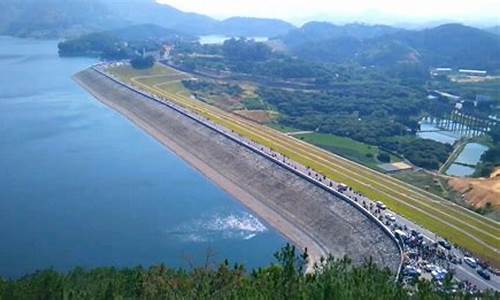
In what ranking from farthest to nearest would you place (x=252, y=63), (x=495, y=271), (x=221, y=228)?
(x=252, y=63) < (x=221, y=228) < (x=495, y=271)

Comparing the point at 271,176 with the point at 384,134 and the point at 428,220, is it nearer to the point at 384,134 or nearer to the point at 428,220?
the point at 428,220

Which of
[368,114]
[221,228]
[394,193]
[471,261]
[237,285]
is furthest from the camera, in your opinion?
[368,114]

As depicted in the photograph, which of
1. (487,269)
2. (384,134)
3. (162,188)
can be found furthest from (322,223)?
(384,134)

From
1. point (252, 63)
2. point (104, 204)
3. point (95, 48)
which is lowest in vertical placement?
point (104, 204)

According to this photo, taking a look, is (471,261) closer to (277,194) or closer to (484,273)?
(484,273)

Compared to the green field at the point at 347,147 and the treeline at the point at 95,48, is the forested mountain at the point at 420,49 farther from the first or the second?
the green field at the point at 347,147

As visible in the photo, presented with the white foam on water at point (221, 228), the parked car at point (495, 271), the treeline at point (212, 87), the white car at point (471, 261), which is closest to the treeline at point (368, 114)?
the treeline at point (212, 87)

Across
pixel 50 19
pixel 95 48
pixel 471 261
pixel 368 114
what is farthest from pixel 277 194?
pixel 50 19
